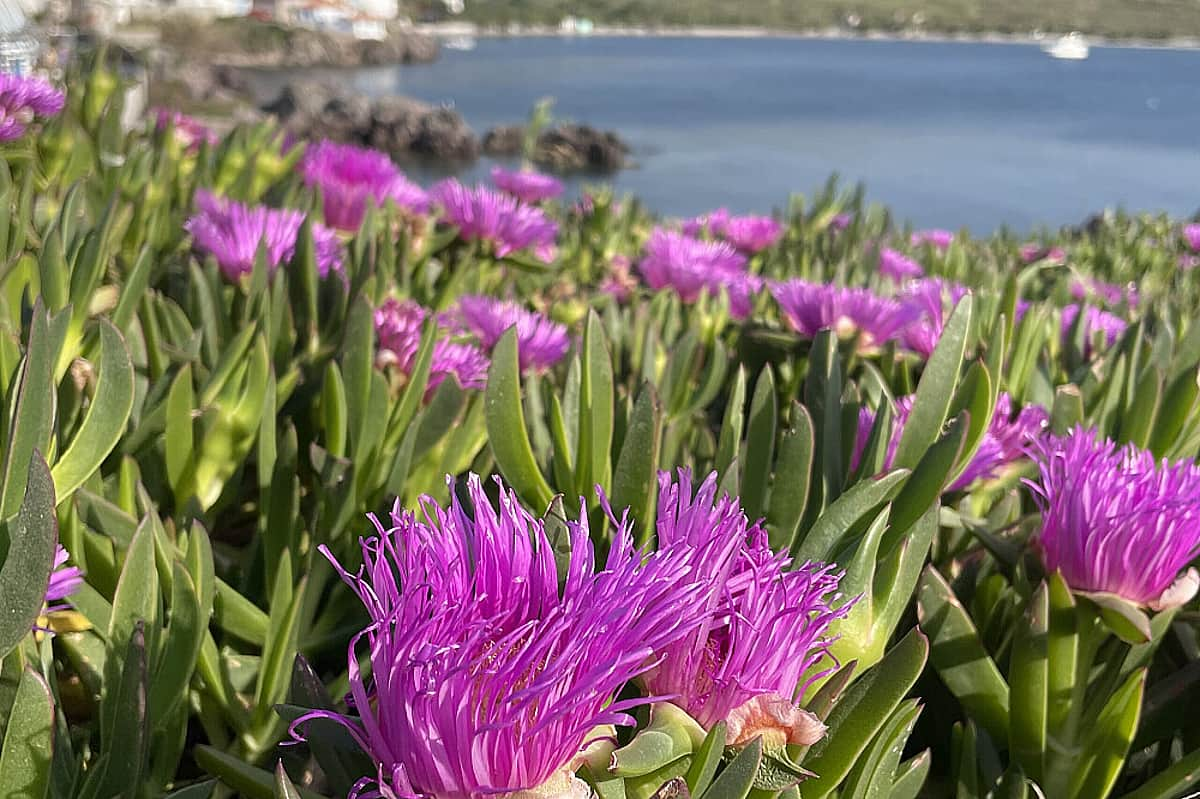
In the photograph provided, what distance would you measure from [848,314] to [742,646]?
0.57 metres

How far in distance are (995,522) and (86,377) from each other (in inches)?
20.5

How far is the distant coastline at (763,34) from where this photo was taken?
4859 centimetres

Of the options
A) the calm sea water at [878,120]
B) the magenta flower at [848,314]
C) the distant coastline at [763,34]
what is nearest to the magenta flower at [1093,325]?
the magenta flower at [848,314]

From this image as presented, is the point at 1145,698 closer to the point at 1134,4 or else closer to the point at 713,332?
the point at 713,332

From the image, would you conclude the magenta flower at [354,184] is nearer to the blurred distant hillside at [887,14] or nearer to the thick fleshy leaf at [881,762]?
the thick fleshy leaf at [881,762]

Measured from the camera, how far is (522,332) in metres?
0.76

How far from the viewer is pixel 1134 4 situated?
49.9 meters

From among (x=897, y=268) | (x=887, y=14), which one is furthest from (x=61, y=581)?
(x=887, y=14)

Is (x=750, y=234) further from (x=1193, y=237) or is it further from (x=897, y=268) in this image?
(x=1193, y=237)

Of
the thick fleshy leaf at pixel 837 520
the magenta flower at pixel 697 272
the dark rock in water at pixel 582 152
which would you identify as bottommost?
the dark rock in water at pixel 582 152

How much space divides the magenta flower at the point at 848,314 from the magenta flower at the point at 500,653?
555 mm

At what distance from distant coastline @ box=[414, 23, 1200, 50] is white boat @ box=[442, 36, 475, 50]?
158 centimetres

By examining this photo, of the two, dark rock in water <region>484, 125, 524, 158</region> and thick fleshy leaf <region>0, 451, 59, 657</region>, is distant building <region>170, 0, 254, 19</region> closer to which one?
dark rock in water <region>484, 125, 524, 158</region>

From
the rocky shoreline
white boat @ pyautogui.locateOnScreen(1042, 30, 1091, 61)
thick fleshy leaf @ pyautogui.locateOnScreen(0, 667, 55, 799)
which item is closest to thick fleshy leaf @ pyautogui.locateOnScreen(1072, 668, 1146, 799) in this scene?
thick fleshy leaf @ pyautogui.locateOnScreen(0, 667, 55, 799)
